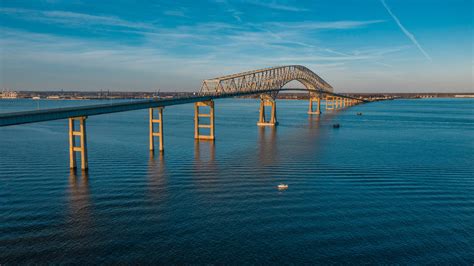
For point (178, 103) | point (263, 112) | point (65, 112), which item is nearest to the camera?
point (65, 112)

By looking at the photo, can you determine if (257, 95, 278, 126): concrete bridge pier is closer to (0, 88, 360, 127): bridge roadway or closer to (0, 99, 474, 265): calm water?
(0, 88, 360, 127): bridge roadway

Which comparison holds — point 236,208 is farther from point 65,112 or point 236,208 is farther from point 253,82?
point 253,82

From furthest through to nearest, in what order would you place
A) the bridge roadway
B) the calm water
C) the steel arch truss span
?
the steel arch truss span, the bridge roadway, the calm water

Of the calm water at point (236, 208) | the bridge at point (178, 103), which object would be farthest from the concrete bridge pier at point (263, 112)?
the calm water at point (236, 208)

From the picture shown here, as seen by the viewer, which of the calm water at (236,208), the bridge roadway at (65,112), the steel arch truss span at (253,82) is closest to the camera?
the calm water at (236,208)

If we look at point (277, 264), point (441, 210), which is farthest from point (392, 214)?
point (277, 264)

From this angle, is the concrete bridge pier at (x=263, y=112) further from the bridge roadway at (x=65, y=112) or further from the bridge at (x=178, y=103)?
the bridge roadway at (x=65, y=112)

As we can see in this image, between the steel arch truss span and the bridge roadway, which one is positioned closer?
the bridge roadway

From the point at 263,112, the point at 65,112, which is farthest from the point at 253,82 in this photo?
the point at 65,112

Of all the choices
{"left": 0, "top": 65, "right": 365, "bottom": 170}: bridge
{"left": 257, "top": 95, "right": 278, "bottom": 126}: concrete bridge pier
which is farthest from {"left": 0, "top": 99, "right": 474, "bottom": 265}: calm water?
{"left": 257, "top": 95, "right": 278, "bottom": 126}: concrete bridge pier
